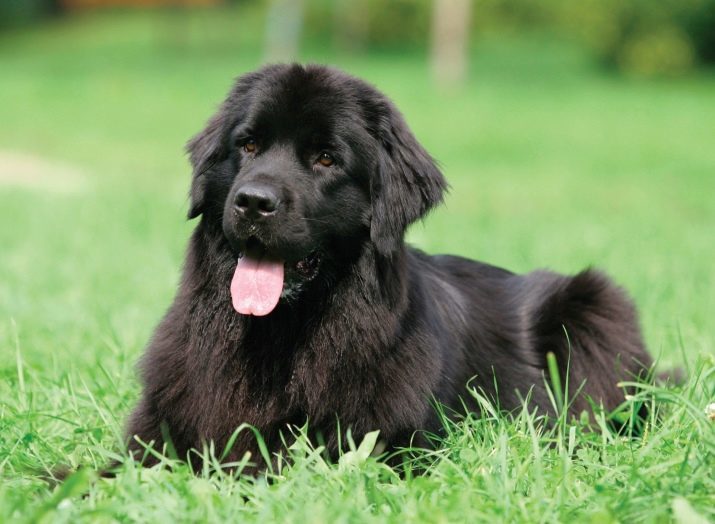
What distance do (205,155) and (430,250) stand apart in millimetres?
5222

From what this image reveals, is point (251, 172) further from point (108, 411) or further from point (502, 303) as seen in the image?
point (502, 303)

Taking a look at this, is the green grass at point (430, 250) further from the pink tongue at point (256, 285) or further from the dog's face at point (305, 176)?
the dog's face at point (305, 176)

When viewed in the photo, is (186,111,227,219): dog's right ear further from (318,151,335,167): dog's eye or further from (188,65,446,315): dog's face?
(318,151,335,167): dog's eye

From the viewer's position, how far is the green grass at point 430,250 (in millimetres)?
3057

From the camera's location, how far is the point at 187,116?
24031 mm

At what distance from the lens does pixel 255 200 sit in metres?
3.54

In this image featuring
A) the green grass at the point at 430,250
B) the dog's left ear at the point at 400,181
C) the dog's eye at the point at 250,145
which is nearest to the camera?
the green grass at the point at 430,250

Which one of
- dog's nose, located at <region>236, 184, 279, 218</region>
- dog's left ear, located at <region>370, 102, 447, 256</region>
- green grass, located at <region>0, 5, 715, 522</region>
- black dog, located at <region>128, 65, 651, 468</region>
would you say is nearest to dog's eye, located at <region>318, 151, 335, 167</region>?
black dog, located at <region>128, 65, 651, 468</region>

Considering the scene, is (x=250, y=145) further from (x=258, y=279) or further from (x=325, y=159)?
(x=258, y=279)

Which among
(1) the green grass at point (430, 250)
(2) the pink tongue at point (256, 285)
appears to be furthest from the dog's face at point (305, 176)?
(1) the green grass at point (430, 250)

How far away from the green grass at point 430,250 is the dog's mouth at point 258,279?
555 millimetres

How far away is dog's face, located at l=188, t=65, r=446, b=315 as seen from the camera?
3652 mm

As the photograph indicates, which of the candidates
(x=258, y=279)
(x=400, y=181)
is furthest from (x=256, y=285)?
(x=400, y=181)

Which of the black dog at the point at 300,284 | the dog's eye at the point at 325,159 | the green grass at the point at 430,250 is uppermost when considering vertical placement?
the dog's eye at the point at 325,159
